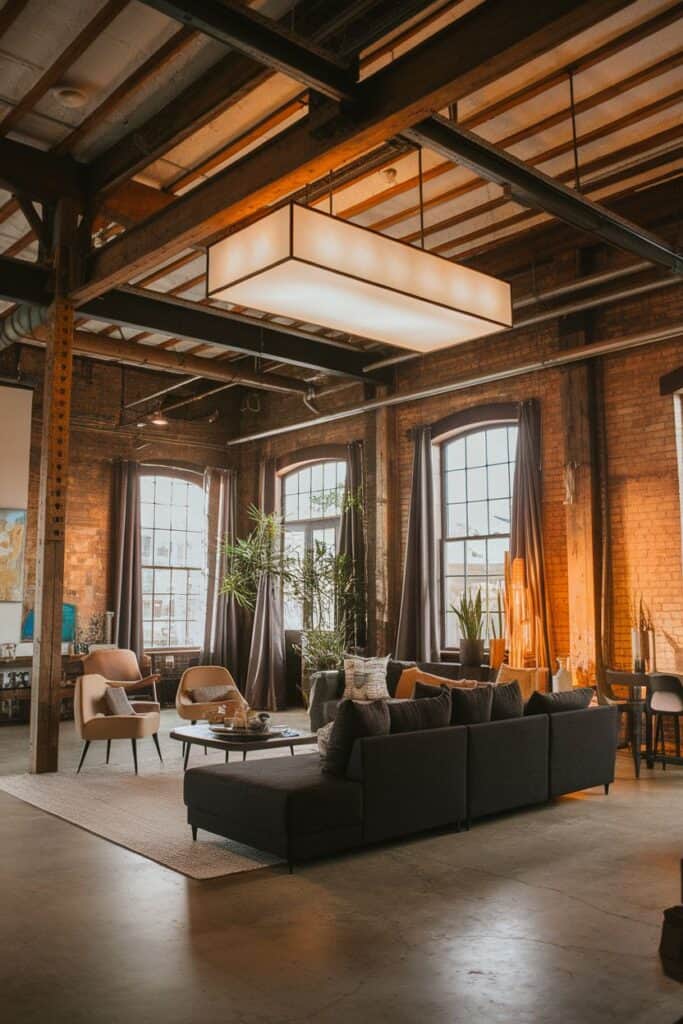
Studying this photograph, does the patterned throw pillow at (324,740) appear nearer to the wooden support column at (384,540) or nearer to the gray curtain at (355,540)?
the wooden support column at (384,540)

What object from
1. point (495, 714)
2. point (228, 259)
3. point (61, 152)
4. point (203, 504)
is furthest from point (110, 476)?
point (495, 714)

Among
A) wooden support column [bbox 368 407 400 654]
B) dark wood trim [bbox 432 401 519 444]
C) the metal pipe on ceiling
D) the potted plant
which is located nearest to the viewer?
the metal pipe on ceiling

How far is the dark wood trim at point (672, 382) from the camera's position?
25.2 ft

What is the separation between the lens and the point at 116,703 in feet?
24.5

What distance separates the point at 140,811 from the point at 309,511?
22.6ft

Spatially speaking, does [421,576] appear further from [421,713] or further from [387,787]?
[387,787]

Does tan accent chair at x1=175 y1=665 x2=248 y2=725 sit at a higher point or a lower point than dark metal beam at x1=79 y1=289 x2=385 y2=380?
lower

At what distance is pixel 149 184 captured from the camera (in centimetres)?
721

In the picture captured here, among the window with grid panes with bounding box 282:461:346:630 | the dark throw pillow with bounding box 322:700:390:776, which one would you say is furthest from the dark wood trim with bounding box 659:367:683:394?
the window with grid panes with bounding box 282:461:346:630

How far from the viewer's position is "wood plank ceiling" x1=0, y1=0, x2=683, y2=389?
5.15 meters

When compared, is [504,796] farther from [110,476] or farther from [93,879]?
[110,476]

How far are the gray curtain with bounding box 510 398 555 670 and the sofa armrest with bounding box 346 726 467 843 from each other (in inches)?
128

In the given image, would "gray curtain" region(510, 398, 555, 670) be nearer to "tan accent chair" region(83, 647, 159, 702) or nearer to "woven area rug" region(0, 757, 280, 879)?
"woven area rug" region(0, 757, 280, 879)

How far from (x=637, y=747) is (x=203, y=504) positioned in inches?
310
